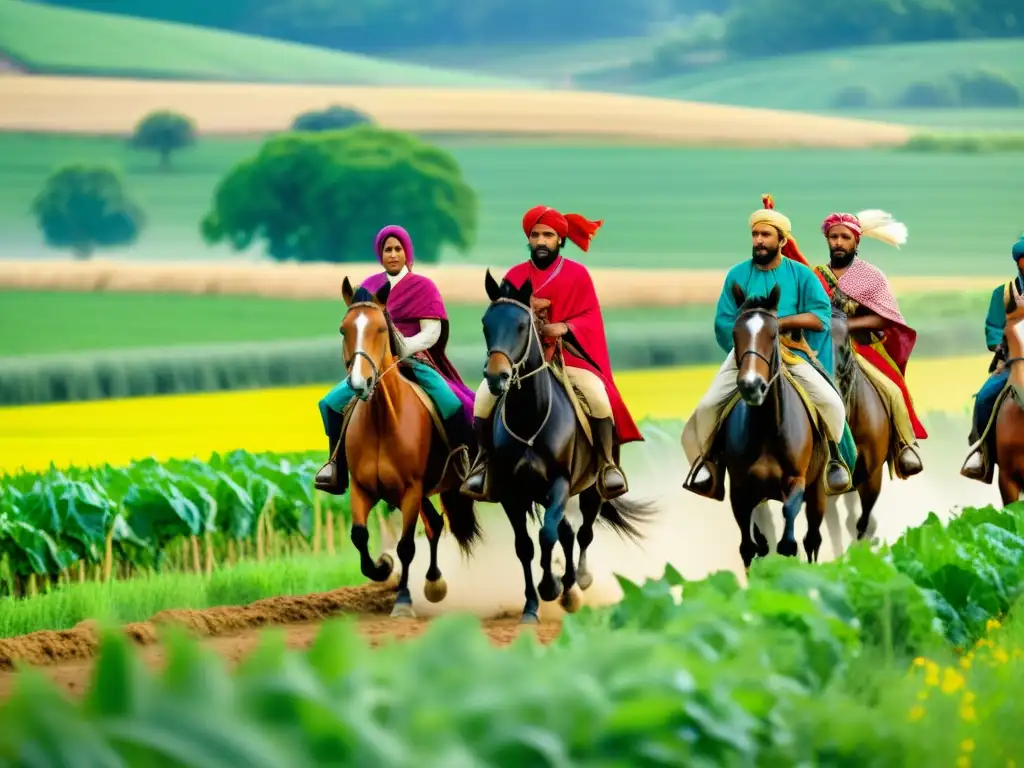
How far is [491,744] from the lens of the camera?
4551 mm

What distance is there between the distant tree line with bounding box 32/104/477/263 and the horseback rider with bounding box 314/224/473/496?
28.4 metres

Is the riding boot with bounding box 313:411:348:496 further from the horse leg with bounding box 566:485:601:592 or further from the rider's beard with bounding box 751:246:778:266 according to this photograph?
the rider's beard with bounding box 751:246:778:266

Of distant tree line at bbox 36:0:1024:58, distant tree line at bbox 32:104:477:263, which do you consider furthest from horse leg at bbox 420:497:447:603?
distant tree line at bbox 36:0:1024:58

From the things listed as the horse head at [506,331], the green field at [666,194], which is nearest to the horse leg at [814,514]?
the horse head at [506,331]

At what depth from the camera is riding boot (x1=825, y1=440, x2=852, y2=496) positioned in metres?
12.2

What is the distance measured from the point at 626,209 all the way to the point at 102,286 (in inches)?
418

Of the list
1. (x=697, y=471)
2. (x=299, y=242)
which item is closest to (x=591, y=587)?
(x=697, y=471)

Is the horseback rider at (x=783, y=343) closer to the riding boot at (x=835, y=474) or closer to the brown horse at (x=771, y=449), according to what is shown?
the riding boot at (x=835, y=474)

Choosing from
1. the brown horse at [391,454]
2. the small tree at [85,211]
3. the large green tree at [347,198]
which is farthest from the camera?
the large green tree at [347,198]

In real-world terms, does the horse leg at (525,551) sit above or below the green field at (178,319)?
above

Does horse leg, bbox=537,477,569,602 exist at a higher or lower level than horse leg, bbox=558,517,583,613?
higher

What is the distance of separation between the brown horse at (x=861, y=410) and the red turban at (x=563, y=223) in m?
1.92

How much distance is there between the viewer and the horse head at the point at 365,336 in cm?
1166

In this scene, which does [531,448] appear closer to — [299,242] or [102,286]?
[102,286]
